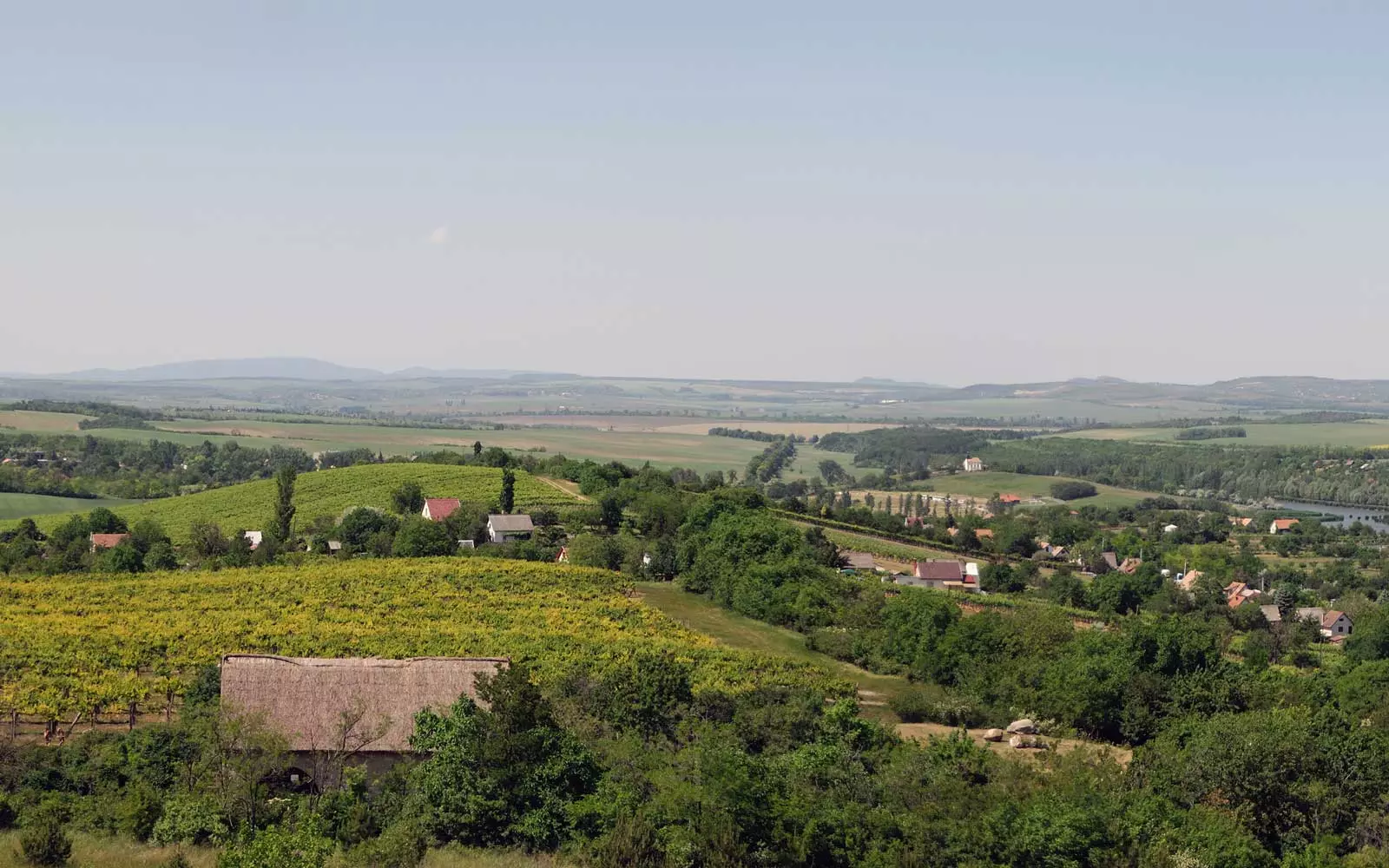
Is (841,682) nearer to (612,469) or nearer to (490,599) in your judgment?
(490,599)

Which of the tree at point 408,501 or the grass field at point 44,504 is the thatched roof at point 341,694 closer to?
the tree at point 408,501

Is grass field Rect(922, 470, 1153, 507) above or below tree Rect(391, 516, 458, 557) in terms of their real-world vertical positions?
below

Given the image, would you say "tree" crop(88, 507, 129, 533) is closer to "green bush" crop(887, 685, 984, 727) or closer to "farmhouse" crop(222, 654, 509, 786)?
"farmhouse" crop(222, 654, 509, 786)

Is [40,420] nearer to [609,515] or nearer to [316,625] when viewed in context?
[609,515]

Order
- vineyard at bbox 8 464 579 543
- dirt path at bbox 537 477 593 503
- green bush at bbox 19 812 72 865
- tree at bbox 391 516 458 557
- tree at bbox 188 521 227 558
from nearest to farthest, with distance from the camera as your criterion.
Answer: green bush at bbox 19 812 72 865 → tree at bbox 188 521 227 558 → tree at bbox 391 516 458 557 → vineyard at bbox 8 464 579 543 → dirt path at bbox 537 477 593 503

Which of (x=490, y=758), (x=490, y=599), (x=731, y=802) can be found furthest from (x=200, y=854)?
(x=490, y=599)

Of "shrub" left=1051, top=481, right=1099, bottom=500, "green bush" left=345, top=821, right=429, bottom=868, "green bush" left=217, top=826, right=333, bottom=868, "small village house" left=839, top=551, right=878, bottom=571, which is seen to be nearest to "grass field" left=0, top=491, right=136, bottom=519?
"small village house" left=839, top=551, right=878, bottom=571

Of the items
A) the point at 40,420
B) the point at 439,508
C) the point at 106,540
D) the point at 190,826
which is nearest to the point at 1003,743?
the point at 190,826
